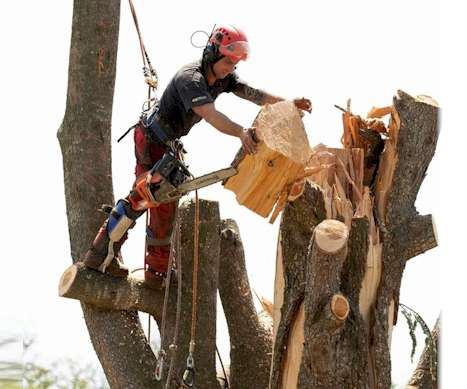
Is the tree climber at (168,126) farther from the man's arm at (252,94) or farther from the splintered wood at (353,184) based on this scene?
the splintered wood at (353,184)

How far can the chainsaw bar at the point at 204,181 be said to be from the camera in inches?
233

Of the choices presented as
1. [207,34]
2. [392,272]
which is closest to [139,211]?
[207,34]

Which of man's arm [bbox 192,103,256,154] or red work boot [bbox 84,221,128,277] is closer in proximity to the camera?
man's arm [bbox 192,103,256,154]

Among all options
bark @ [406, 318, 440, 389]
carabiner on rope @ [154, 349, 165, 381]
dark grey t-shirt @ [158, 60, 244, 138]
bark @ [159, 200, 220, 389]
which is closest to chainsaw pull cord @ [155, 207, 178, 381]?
carabiner on rope @ [154, 349, 165, 381]

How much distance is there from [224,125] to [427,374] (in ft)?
7.93

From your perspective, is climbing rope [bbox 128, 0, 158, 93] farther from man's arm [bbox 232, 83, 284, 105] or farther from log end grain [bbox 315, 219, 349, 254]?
log end grain [bbox 315, 219, 349, 254]

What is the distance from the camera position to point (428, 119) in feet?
21.3

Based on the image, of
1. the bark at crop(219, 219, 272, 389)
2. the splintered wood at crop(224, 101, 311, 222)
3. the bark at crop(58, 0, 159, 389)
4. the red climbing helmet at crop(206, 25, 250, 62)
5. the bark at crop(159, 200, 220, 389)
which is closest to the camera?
the splintered wood at crop(224, 101, 311, 222)

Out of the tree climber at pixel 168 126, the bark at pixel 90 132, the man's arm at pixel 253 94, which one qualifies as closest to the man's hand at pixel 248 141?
the tree climber at pixel 168 126

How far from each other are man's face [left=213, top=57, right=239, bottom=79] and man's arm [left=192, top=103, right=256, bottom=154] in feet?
1.57

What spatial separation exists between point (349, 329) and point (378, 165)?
1.20 m

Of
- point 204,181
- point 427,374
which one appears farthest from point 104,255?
point 427,374

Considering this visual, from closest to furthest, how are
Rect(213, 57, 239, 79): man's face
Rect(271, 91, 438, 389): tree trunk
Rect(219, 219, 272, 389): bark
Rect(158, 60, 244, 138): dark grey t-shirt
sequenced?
1. Rect(271, 91, 438, 389): tree trunk
2. Rect(158, 60, 244, 138): dark grey t-shirt
3. Rect(213, 57, 239, 79): man's face
4. Rect(219, 219, 272, 389): bark

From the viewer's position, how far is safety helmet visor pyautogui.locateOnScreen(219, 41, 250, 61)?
21.0ft
